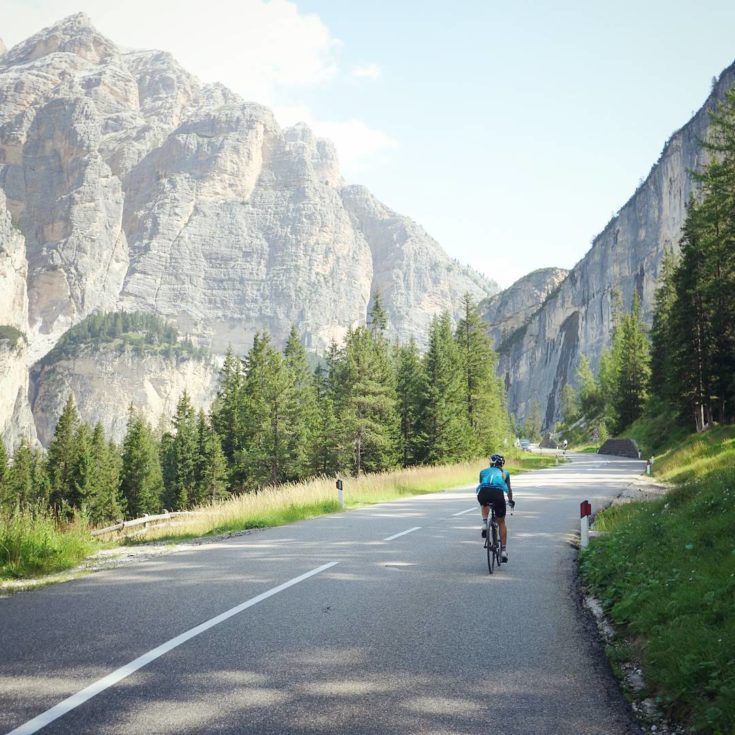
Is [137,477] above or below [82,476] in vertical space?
below

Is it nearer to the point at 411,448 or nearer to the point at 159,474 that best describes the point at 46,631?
the point at 411,448

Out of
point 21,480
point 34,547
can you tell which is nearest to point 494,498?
point 34,547

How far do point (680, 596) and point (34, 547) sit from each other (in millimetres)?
8725

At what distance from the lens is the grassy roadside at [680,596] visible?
A: 3.96 meters

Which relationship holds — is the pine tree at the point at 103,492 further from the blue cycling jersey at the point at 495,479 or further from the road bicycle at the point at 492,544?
the road bicycle at the point at 492,544

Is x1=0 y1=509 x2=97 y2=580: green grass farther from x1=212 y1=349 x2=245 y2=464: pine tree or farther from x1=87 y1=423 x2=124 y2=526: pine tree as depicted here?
x1=212 y1=349 x2=245 y2=464: pine tree

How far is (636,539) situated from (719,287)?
30296mm

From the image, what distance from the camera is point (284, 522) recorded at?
15.9 m

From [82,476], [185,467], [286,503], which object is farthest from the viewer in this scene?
[185,467]

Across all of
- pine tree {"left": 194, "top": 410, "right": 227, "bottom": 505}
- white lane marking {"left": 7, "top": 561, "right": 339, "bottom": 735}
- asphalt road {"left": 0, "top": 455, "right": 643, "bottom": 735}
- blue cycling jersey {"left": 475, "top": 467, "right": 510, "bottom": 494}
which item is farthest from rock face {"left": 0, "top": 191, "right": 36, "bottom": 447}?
white lane marking {"left": 7, "top": 561, "right": 339, "bottom": 735}

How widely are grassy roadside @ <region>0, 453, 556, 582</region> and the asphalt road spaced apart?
5.09 feet

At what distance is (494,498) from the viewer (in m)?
9.45

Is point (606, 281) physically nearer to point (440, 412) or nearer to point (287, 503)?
point (440, 412)

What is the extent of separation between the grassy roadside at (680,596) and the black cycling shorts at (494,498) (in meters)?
1.43
